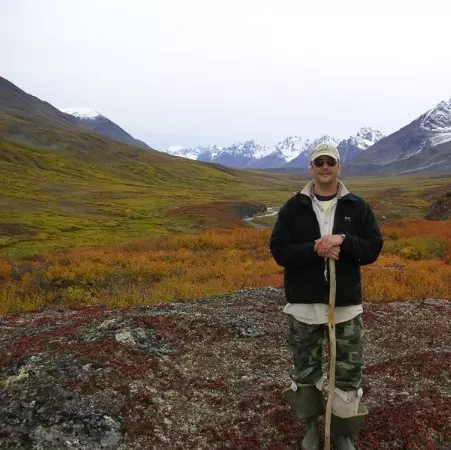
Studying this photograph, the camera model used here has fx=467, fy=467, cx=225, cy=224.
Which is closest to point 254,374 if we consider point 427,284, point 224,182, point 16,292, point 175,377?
point 175,377

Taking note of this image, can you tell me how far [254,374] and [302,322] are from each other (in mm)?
3750

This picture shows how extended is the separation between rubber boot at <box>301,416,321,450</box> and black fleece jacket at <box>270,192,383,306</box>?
1.89 meters

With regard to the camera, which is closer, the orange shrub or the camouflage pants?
the camouflage pants

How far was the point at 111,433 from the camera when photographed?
7227 millimetres

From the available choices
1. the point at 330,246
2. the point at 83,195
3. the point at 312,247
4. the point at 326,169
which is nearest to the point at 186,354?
the point at 312,247

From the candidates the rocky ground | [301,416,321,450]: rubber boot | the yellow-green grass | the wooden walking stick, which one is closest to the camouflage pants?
the wooden walking stick

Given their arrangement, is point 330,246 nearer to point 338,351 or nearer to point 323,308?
point 323,308

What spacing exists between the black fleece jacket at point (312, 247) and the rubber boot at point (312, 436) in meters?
1.89

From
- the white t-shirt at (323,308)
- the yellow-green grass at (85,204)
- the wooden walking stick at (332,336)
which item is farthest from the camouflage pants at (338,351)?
the yellow-green grass at (85,204)

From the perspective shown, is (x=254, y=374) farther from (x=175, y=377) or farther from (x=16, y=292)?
(x=16, y=292)

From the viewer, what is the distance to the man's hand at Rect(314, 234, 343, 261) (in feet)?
19.1

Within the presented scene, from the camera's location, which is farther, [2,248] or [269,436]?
[2,248]

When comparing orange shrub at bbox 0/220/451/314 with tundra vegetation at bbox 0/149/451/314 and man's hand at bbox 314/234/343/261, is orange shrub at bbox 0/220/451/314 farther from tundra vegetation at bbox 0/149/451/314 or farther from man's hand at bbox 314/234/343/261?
man's hand at bbox 314/234/343/261

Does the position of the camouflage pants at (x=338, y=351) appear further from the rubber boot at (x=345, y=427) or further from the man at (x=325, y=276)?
the rubber boot at (x=345, y=427)
